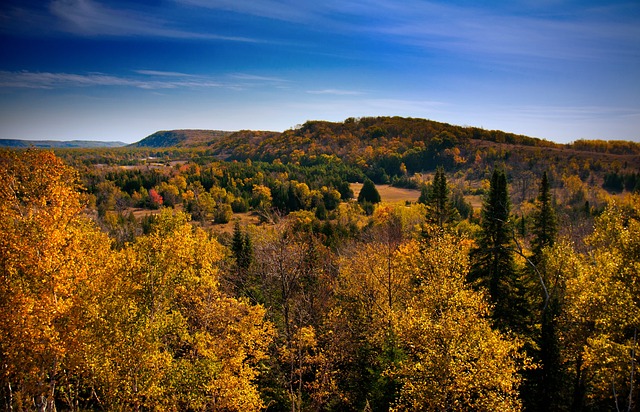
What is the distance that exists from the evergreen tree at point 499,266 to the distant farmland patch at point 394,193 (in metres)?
89.9

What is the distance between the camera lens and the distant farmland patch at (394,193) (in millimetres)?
123312

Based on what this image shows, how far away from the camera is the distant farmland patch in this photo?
12331 cm

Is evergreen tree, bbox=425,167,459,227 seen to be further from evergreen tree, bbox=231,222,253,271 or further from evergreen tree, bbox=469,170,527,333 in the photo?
evergreen tree, bbox=231,222,253,271

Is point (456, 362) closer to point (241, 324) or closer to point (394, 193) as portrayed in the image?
point (241, 324)

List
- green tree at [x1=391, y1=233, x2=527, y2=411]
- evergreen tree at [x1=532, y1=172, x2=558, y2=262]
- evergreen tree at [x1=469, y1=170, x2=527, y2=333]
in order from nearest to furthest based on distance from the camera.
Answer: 1. green tree at [x1=391, y1=233, x2=527, y2=411]
2. evergreen tree at [x1=469, y1=170, x2=527, y2=333]
3. evergreen tree at [x1=532, y1=172, x2=558, y2=262]

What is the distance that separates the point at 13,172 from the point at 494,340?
19212 millimetres

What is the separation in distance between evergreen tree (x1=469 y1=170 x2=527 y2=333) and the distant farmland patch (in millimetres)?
89854

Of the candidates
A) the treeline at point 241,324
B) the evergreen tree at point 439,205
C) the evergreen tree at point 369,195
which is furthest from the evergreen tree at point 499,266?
the evergreen tree at point 369,195

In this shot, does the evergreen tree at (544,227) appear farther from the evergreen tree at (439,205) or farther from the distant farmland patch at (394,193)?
the distant farmland patch at (394,193)

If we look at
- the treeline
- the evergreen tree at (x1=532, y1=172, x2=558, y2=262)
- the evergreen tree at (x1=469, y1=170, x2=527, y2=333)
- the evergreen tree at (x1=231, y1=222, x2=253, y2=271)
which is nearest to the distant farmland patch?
the evergreen tree at (x1=231, y1=222, x2=253, y2=271)

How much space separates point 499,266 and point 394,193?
109 m

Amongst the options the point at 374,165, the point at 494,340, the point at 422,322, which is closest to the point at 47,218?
the point at 422,322

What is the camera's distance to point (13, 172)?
42.7ft

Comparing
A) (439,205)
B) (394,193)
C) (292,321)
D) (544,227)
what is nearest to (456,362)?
(292,321)
